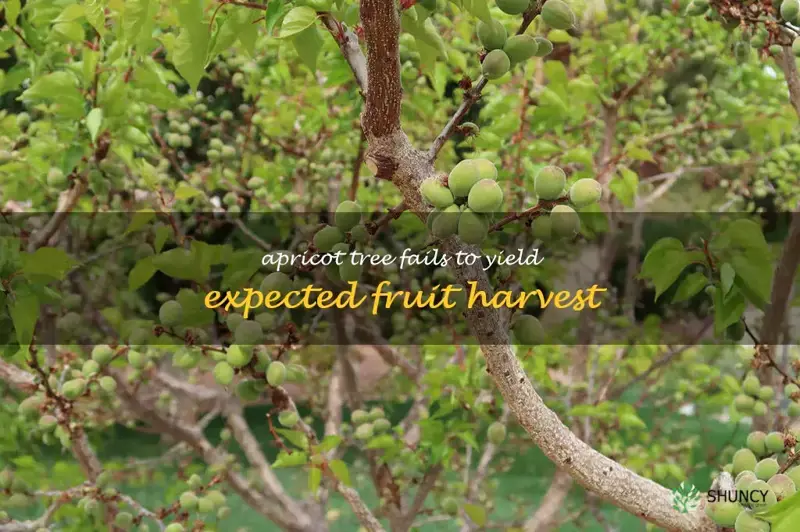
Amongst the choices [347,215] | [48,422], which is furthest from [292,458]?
[347,215]

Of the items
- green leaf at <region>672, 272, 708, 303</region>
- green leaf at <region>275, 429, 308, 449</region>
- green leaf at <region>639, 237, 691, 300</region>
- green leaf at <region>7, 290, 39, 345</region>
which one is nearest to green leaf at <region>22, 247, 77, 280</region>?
green leaf at <region>7, 290, 39, 345</region>

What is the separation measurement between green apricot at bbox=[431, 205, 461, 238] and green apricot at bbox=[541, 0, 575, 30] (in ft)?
1.50

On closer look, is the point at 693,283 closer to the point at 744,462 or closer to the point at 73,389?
the point at 744,462

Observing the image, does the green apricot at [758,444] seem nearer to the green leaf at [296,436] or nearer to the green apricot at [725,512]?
the green apricot at [725,512]

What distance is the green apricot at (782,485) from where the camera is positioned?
1166 mm

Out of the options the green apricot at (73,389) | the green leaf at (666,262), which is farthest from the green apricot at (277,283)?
the green apricot at (73,389)

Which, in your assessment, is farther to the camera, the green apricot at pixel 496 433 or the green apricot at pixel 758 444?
the green apricot at pixel 496 433

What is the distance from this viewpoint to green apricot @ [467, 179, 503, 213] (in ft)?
3.27

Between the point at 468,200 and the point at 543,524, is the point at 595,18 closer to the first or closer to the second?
the point at 543,524

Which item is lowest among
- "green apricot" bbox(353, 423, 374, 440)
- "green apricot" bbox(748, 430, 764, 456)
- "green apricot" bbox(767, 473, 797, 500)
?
Answer: "green apricot" bbox(353, 423, 374, 440)

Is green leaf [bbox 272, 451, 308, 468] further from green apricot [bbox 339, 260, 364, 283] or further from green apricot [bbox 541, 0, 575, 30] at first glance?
green apricot [bbox 541, 0, 575, 30]

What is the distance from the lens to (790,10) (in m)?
1.66

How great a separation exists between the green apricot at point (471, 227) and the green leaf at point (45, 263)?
104 cm

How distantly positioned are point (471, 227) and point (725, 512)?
0.64 meters
